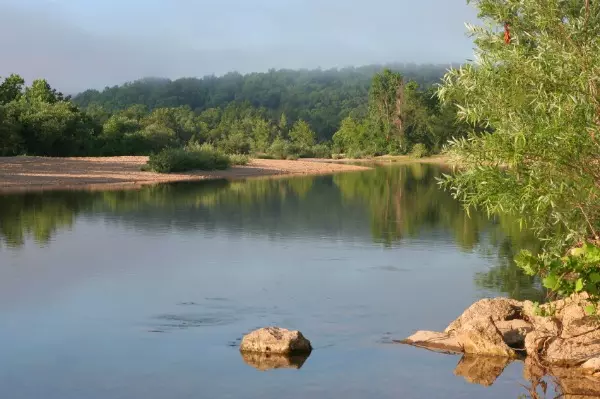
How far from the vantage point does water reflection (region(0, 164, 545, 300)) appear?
24625mm

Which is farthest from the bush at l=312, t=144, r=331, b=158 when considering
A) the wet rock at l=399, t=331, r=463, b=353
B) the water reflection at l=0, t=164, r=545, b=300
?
the wet rock at l=399, t=331, r=463, b=353

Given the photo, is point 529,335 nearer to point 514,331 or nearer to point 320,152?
point 514,331

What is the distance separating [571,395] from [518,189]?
2.90 m

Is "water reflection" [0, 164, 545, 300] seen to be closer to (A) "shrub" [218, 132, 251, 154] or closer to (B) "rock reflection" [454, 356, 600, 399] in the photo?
(B) "rock reflection" [454, 356, 600, 399]

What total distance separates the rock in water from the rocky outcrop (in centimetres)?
177

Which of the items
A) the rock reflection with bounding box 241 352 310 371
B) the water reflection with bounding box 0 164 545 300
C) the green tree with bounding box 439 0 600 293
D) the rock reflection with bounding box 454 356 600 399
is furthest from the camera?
the water reflection with bounding box 0 164 545 300

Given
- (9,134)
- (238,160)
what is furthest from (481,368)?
(238,160)

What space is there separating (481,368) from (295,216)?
19605 millimetres

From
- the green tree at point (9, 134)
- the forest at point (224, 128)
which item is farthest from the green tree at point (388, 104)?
the green tree at point (9, 134)

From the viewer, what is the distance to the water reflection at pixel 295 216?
80.8ft

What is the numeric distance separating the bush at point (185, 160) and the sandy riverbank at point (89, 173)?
0.78 meters

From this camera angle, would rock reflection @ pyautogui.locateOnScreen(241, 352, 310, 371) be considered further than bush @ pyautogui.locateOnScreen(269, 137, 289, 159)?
No

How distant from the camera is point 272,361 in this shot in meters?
12.7

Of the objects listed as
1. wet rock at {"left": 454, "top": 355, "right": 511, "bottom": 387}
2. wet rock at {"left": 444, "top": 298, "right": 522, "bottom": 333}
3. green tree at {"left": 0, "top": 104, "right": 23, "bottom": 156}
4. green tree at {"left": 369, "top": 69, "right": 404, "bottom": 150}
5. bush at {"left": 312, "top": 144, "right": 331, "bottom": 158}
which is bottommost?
wet rock at {"left": 454, "top": 355, "right": 511, "bottom": 387}
